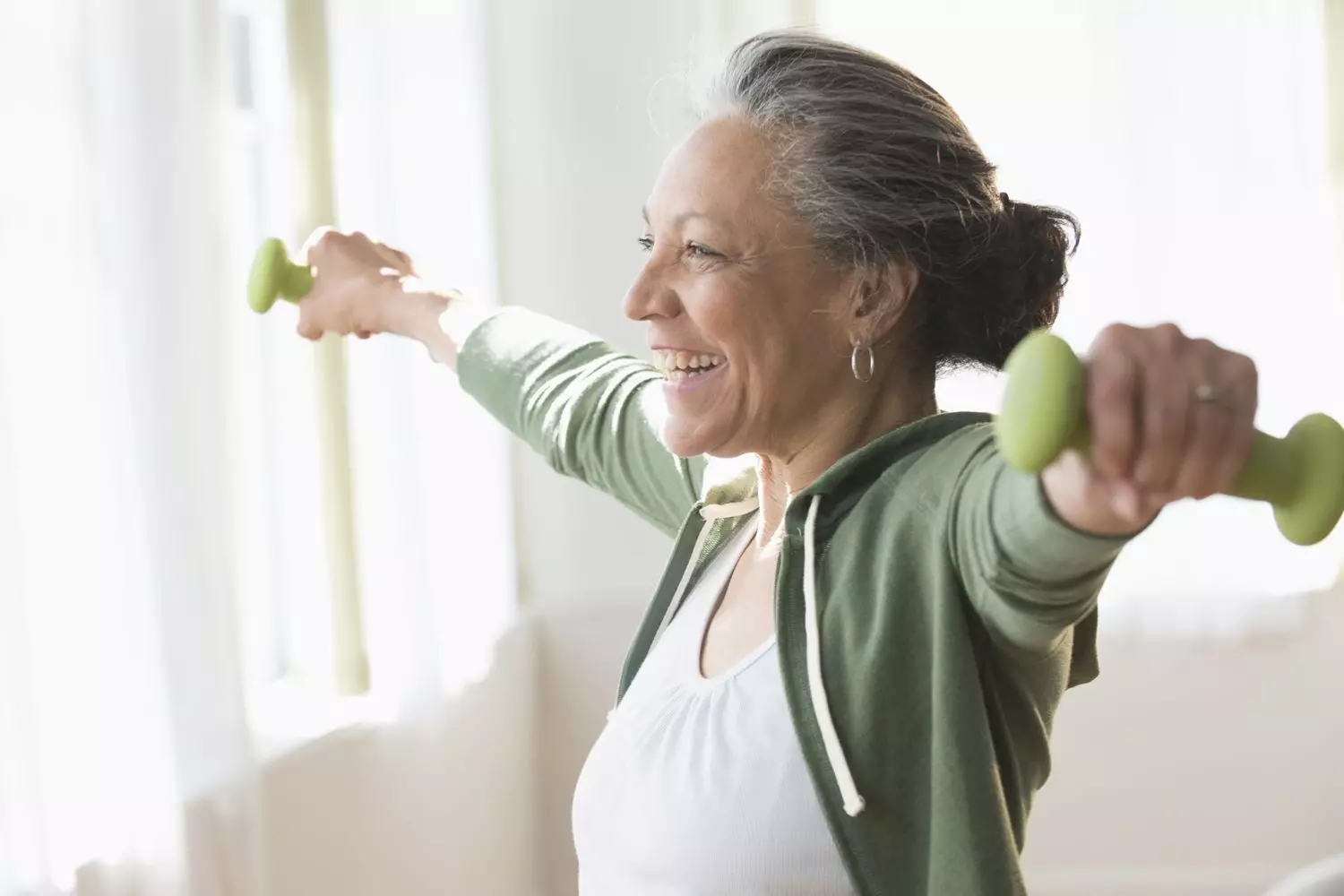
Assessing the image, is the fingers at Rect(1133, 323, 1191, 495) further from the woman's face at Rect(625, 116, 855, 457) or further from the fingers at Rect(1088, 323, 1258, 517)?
the woman's face at Rect(625, 116, 855, 457)

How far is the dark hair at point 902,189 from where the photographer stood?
1.08 meters

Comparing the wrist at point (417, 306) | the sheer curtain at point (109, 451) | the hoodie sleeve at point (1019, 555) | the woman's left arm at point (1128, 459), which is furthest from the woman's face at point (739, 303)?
the sheer curtain at point (109, 451)

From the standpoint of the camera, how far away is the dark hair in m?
1.08

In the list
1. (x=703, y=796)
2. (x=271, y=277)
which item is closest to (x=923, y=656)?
(x=703, y=796)

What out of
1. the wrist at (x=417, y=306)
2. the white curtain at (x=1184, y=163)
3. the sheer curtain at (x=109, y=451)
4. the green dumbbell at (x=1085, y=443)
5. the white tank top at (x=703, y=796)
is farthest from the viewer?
the white curtain at (x=1184, y=163)

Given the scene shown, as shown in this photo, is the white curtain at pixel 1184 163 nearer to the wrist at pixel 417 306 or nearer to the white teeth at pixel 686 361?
the wrist at pixel 417 306

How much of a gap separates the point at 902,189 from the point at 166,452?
39.6 inches

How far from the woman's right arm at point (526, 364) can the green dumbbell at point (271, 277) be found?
0.06 meters

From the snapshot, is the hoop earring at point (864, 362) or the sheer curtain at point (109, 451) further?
the sheer curtain at point (109, 451)

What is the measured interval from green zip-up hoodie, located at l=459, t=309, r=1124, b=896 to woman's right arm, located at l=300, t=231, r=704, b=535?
1.65 ft

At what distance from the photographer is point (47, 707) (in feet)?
4.80

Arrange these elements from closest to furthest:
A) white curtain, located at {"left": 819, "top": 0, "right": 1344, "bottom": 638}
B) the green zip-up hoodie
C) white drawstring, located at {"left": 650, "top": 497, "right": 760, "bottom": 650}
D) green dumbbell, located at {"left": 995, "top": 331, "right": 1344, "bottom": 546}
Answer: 1. green dumbbell, located at {"left": 995, "top": 331, "right": 1344, "bottom": 546}
2. the green zip-up hoodie
3. white drawstring, located at {"left": 650, "top": 497, "right": 760, "bottom": 650}
4. white curtain, located at {"left": 819, "top": 0, "right": 1344, "bottom": 638}

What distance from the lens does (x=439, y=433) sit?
2570mm

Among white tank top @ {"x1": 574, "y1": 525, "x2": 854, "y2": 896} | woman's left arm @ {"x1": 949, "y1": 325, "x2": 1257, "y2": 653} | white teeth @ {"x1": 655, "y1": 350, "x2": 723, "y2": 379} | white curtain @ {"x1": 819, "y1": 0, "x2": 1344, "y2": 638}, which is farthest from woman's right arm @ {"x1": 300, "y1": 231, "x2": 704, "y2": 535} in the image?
white curtain @ {"x1": 819, "y1": 0, "x2": 1344, "y2": 638}
